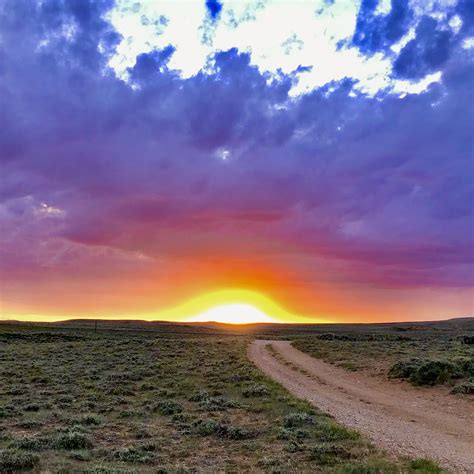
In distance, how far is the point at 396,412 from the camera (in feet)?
59.8

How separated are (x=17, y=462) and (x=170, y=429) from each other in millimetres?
5428

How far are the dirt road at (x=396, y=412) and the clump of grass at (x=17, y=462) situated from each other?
8874 millimetres

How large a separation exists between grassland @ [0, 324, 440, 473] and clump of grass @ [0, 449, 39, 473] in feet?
0.07

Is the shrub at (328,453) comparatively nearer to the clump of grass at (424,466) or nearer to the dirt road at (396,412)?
the dirt road at (396,412)

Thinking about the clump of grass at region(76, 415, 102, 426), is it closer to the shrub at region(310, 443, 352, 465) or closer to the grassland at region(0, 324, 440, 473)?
the grassland at region(0, 324, 440, 473)

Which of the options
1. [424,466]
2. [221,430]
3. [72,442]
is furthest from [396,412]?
[72,442]

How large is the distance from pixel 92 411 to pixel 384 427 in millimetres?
11465

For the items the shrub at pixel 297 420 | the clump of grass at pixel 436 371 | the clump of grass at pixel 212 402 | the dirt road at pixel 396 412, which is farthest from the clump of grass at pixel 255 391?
the clump of grass at pixel 436 371

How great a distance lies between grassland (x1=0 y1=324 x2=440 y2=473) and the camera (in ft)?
36.3

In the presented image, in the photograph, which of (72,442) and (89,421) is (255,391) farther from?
(72,442)

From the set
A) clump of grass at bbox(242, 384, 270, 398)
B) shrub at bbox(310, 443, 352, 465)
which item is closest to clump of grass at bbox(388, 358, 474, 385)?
clump of grass at bbox(242, 384, 270, 398)

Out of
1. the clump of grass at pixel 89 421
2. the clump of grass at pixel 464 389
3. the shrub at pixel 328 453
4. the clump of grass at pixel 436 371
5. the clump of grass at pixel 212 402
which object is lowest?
the clump of grass at pixel 89 421

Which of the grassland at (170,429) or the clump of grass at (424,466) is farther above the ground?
the clump of grass at (424,466)

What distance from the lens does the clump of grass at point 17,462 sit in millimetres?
10812
